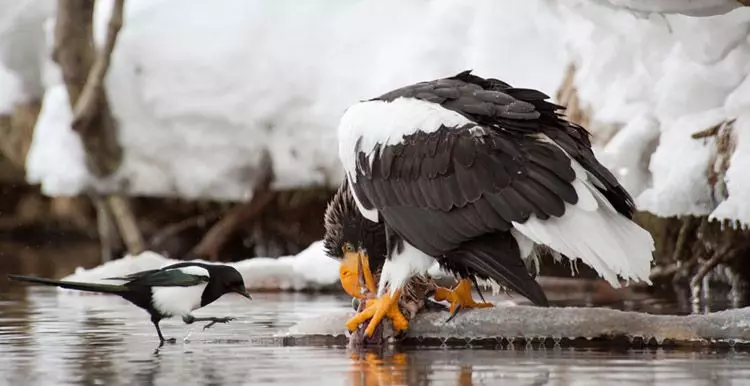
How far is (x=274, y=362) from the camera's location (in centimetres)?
781

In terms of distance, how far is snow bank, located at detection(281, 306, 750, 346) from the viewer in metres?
8.43

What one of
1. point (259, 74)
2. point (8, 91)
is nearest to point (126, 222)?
point (259, 74)

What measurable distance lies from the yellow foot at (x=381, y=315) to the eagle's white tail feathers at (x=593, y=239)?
81cm

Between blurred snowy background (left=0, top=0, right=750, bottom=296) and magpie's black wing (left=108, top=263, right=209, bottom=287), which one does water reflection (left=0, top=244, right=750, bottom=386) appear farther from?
blurred snowy background (left=0, top=0, right=750, bottom=296)

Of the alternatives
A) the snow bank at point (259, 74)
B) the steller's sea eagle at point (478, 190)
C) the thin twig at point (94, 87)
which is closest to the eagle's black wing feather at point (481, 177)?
the steller's sea eagle at point (478, 190)

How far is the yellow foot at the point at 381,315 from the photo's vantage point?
869cm

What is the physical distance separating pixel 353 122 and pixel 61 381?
8.19ft

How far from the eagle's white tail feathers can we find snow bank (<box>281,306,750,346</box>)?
0.39 metres

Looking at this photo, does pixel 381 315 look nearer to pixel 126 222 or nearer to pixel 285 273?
pixel 285 273

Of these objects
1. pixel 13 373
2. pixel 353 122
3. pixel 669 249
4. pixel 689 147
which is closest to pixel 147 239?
pixel 669 249

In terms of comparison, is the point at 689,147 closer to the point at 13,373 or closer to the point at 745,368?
the point at 745,368

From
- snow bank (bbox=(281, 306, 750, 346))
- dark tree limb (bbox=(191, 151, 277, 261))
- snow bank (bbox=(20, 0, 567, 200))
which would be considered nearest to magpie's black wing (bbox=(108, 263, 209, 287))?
snow bank (bbox=(281, 306, 750, 346))

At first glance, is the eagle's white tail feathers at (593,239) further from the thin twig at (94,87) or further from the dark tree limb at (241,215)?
the thin twig at (94,87)

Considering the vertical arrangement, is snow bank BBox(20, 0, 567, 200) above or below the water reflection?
above
